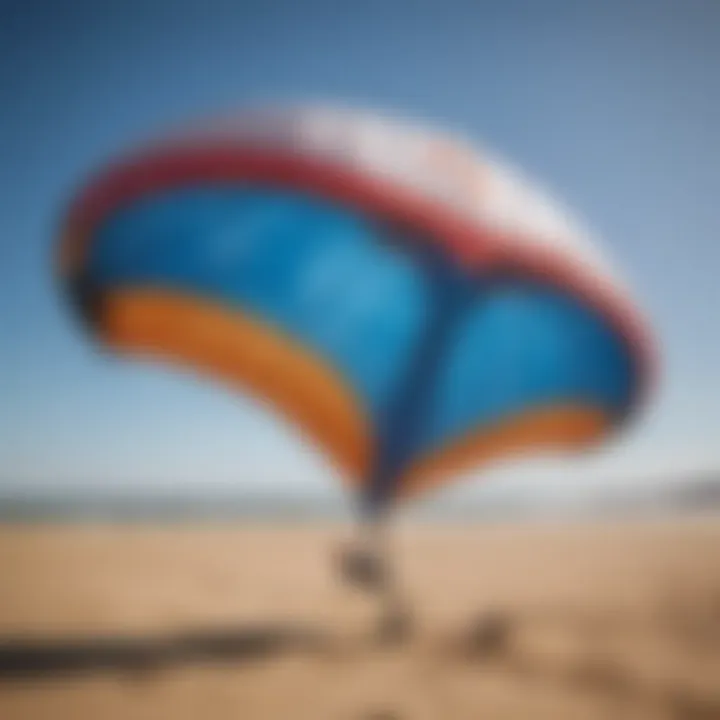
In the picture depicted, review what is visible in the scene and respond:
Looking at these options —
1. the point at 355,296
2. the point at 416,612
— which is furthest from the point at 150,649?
the point at 355,296

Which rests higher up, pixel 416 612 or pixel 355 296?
pixel 355 296

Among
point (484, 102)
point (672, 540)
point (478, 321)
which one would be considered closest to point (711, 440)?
point (672, 540)

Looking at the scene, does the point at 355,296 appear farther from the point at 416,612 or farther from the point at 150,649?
the point at 150,649

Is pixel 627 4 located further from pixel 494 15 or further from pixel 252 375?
pixel 252 375

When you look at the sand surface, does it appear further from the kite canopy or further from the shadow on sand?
the kite canopy

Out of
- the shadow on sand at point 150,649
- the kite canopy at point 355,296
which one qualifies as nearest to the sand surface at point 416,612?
the shadow on sand at point 150,649

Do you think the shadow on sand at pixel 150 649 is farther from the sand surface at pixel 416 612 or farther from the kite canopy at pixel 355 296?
the kite canopy at pixel 355 296

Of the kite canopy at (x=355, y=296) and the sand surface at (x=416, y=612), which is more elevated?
the kite canopy at (x=355, y=296)
